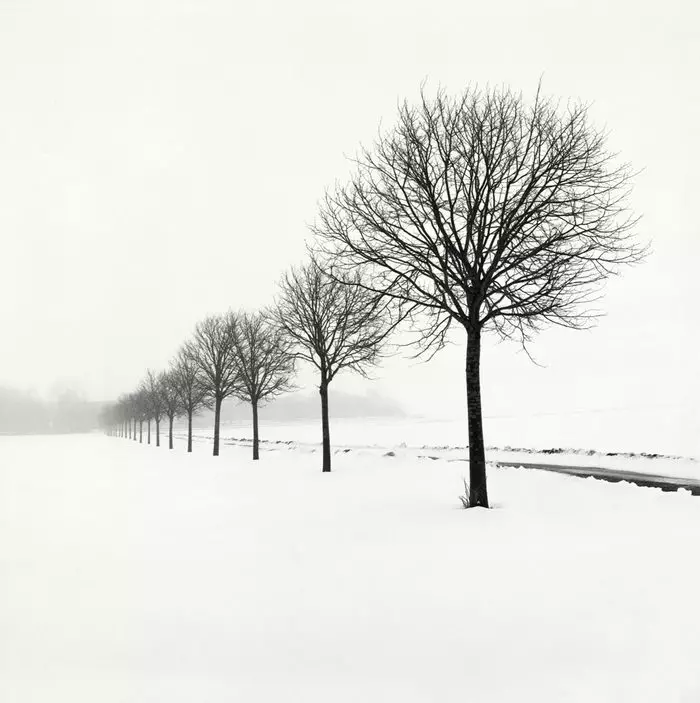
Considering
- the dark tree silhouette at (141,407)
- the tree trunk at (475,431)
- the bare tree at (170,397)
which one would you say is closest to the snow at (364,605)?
the tree trunk at (475,431)

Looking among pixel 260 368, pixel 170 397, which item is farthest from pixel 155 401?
pixel 260 368

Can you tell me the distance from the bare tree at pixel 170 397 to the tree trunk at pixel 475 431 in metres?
37.0

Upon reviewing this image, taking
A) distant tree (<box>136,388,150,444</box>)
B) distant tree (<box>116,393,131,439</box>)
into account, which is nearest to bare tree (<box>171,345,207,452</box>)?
distant tree (<box>136,388,150,444</box>)

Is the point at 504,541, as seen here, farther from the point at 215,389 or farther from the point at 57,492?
the point at 215,389

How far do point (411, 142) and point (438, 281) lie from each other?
3.31 m

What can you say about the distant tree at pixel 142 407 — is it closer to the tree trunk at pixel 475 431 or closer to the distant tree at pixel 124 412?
the distant tree at pixel 124 412

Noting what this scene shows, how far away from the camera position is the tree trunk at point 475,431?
10266 mm

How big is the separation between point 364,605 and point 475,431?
20.0 feet

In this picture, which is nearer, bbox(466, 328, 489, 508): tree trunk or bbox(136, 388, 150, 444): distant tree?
bbox(466, 328, 489, 508): tree trunk

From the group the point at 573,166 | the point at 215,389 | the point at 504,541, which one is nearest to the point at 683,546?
the point at 504,541

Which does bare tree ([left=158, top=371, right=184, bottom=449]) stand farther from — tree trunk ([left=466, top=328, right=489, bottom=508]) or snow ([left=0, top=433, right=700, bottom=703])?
tree trunk ([left=466, top=328, right=489, bottom=508])

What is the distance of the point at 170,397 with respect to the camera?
50.9 meters

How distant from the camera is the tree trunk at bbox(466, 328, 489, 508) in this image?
10266mm

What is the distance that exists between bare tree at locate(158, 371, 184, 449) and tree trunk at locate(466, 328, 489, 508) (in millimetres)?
37034
